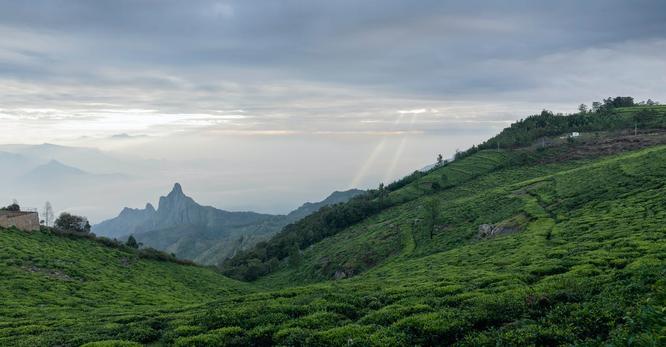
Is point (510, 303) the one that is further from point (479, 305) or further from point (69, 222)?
point (69, 222)

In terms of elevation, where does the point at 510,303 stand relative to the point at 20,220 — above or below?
below

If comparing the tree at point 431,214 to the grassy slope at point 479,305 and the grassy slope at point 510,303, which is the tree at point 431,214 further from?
the grassy slope at point 510,303

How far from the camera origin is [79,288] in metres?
46.6

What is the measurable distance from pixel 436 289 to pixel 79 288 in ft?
132

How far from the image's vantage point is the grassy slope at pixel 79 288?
88.0 ft

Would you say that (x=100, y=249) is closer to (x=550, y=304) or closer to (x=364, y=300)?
(x=364, y=300)

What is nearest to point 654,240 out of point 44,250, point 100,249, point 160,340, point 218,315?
point 218,315

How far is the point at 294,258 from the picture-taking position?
5025 inches

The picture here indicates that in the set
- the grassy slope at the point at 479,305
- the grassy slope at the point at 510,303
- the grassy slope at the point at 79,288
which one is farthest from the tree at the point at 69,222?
the grassy slope at the point at 510,303

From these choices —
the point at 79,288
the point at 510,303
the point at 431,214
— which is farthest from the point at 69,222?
the point at 510,303

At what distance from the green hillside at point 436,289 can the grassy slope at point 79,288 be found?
207mm

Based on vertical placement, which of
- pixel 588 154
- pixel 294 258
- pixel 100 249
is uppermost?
pixel 588 154

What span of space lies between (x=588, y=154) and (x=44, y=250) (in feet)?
553

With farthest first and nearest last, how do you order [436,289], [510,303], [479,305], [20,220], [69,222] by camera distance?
[69,222] < [20,220] < [436,289] < [479,305] < [510,303]
